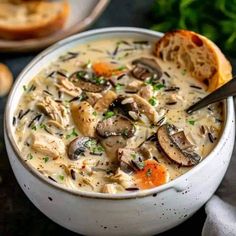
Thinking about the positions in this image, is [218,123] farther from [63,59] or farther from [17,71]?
[17,71]

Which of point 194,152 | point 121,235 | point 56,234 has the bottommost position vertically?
point 56,234

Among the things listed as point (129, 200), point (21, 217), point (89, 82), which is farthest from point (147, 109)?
point (21, 217)

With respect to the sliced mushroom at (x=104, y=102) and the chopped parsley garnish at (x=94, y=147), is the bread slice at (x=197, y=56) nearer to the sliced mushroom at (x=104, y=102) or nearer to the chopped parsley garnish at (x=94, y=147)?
the sliced mushroom at (x=104, y=102)

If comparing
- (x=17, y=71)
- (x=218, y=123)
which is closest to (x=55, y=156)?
(x=218, y=123)

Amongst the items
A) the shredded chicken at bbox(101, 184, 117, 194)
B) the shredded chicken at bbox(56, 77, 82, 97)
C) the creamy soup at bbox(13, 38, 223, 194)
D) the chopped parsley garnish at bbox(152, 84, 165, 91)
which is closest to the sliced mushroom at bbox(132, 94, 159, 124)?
the creamy soup at bbox(13, 38, 223, 194)

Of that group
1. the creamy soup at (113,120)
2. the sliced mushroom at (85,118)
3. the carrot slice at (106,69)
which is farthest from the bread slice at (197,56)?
the sliced mushroom at (85,118)

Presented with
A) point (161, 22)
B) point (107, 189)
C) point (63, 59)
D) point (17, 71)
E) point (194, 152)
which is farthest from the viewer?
point (161, 22)
